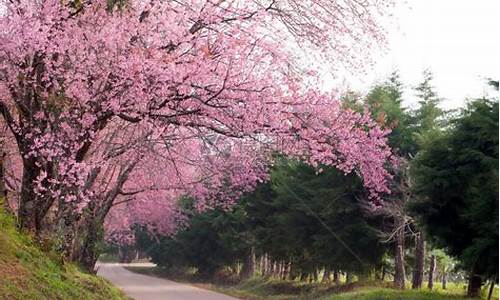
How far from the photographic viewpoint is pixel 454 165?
16250 millimetres

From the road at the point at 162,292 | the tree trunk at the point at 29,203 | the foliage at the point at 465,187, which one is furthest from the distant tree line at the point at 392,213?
the tree trunk at the point at 29,203

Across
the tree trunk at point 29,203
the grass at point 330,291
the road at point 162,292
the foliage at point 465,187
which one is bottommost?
the road at point 162,292

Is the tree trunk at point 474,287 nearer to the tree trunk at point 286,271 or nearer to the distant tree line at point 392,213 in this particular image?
the distant tree line at point 392,213

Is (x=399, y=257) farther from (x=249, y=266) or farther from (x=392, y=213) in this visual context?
(x=249, y=266)

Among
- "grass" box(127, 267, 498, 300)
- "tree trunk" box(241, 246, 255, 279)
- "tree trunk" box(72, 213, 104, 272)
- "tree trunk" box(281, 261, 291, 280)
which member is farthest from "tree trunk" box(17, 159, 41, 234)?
"tree trunk" box(241, 246, 255, 279)

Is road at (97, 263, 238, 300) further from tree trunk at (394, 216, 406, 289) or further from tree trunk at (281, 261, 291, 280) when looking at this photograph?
tree trunk at (394, 216, 406, 289)

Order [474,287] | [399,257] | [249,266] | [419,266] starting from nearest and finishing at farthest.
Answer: [474,287], [419,266], [399,257], [249,266]

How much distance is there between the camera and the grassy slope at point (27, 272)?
23.5 feet

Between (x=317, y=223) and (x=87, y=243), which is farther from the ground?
(x=317, y=223)

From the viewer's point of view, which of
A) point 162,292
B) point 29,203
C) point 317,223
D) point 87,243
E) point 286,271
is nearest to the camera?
point 29,203

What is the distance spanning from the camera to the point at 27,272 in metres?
8.07

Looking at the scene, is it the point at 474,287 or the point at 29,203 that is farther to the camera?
the point at 474,287

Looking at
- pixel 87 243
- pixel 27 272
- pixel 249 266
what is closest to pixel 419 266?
pixel 87 243

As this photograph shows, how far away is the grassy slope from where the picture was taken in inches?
282
